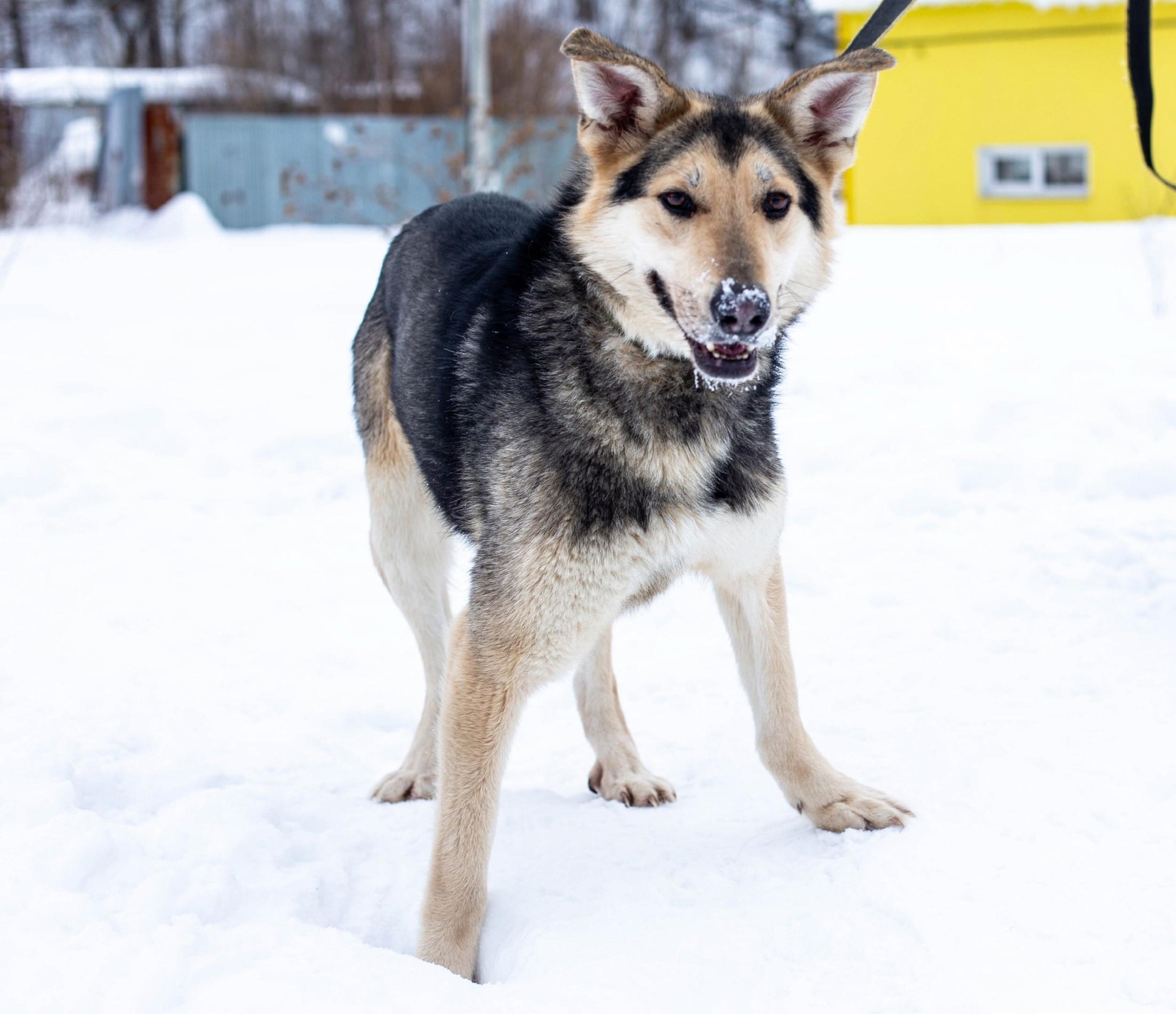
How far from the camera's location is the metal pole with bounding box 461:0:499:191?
36.0ft

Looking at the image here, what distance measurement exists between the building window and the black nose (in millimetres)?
13414

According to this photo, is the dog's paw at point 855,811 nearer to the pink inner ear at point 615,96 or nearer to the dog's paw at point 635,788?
the dog's paw at point 635,788

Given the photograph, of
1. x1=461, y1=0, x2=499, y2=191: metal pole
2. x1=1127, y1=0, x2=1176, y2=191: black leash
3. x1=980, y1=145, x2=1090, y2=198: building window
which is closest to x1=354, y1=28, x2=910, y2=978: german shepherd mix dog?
x1=1127, y1=0, x2=1176, y2=191: black leash

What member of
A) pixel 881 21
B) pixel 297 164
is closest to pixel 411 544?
pixel 881 21

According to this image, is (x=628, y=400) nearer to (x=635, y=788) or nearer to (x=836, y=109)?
(x=836, y=109)

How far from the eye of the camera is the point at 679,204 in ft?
8.27

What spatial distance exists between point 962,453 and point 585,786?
2869 mm

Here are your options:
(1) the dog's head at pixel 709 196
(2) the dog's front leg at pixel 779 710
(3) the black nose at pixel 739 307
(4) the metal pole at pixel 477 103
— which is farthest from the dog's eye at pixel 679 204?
(4) the metal pole at pixel 477 103

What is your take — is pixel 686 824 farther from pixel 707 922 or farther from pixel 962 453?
pixel 962 453

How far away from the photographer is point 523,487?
8.45ft

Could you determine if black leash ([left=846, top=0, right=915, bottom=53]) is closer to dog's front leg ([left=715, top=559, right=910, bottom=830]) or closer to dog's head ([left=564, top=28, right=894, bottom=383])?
dog's head ([left=564, top=28, right=894, bottom=383])

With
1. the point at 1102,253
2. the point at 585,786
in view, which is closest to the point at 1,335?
the point at 585,786

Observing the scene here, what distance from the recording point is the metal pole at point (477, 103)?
Result: 10961 mm

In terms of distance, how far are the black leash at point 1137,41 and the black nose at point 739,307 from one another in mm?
1474
